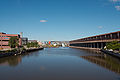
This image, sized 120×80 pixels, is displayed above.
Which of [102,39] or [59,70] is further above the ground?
[102,39]

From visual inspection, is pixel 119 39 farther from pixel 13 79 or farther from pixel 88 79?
pixel 13 79

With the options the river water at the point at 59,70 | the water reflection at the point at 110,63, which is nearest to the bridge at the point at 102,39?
the water reflection at the point at 110,63

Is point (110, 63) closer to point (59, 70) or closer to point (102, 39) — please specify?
point (59, 70)

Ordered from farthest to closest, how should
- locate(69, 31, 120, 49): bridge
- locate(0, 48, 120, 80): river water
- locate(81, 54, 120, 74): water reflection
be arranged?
locate(69, 31, 120, 49): bridge, locate(81, 54, 120, 74): water reflection, locate(0, 48, 120, 80): river water

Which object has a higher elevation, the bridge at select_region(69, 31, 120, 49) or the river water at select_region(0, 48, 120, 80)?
the bridge at select_region(69, 31, 120, 49)

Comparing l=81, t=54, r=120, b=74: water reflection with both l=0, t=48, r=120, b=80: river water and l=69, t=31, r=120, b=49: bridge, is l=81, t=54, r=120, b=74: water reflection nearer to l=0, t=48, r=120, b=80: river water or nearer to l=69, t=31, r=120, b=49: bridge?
l=0, t=48, r=120, b=80: river water

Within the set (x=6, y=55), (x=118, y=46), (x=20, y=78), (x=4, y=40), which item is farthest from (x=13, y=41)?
(x=20, y=78)

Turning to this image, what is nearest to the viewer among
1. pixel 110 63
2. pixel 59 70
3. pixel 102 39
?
pixel 59 70

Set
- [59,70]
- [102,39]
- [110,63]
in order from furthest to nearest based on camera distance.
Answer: [102,39]
[110,63]
[59,70]

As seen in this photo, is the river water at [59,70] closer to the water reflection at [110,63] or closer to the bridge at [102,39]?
the water reflection at [110,63]

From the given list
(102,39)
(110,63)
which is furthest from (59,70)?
(102,39)

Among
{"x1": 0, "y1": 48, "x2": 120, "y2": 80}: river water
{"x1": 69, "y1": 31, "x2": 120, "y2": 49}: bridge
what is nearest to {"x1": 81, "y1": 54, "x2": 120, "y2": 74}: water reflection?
{"x1": 0, "y1": 48, "x2": 120, "y2": 80}: river water

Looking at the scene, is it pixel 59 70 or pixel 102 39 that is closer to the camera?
pixel 59 70

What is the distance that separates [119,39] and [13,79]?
59169 millimetres
